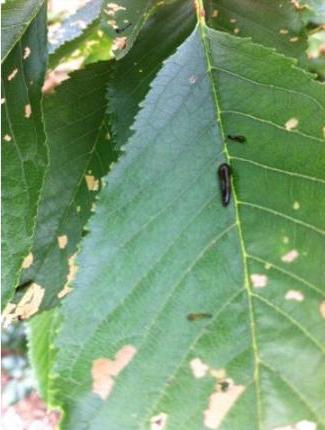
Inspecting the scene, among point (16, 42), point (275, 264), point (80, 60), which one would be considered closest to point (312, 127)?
point (275, 264)

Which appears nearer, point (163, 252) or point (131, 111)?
point (163, 252)

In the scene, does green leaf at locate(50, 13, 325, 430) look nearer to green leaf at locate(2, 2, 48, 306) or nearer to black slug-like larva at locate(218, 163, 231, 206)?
black slug-like larva at locate(218, 163, 231, 206)

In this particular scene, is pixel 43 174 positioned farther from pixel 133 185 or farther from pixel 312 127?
pixel 312 127

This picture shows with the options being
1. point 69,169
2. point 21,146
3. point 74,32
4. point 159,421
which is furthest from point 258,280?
point 74,32

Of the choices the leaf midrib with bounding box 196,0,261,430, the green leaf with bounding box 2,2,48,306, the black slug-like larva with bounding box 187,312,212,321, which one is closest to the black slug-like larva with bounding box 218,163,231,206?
the leaf midrib with bounding box 196,0,261,430

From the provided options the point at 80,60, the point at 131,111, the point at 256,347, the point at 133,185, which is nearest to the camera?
the point at 256,347

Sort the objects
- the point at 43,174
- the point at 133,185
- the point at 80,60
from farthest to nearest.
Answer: the point at 80,60
the point at 43,174
the point at 133,185
